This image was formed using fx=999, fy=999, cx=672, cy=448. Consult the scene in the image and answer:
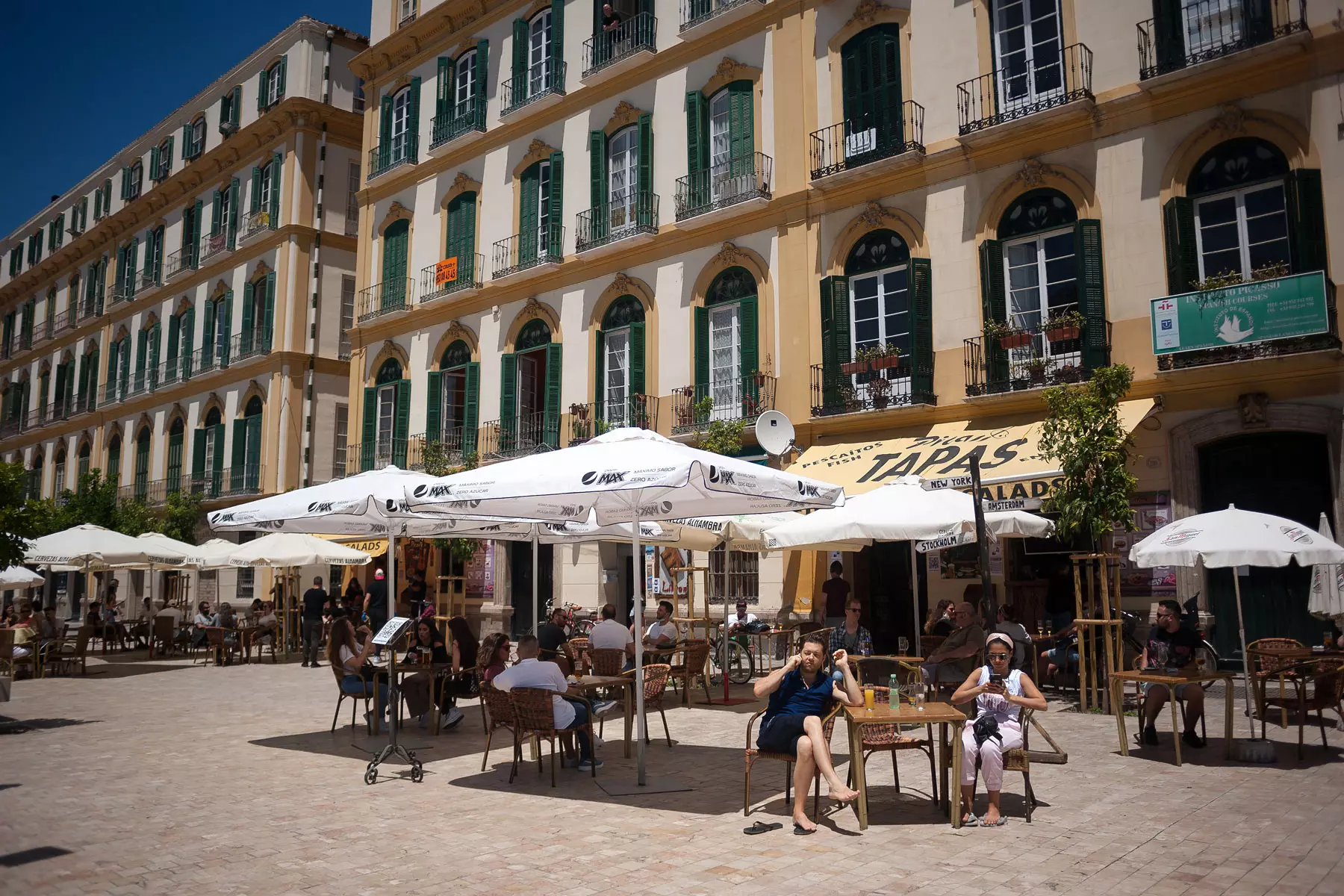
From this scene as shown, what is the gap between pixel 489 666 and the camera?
9.33 m

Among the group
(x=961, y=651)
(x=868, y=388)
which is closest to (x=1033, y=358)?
(x=868, y=388)

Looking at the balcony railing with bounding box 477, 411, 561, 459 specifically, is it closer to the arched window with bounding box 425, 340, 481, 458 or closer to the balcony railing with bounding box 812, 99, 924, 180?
the arched window with bounding box 425, 340, 481, 458

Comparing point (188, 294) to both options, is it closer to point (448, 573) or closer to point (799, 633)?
point (448, 573)

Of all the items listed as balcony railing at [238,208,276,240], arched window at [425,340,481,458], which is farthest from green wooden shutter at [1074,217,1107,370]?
balcony railing at [238,208,276,240]

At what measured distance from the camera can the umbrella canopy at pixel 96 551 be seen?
18.9m

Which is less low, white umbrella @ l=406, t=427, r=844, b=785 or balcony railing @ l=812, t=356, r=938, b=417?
balcony railing @ l=812, t=356, r=938, b=417

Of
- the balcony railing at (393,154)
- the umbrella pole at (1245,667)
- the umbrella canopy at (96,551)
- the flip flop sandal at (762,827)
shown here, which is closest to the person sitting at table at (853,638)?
the umbrella pole at (1245,667)

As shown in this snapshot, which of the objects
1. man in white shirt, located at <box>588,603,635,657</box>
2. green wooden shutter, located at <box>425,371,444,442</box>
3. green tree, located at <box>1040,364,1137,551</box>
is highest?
green wooden shutter, located at <box>425,371,444,442</box>

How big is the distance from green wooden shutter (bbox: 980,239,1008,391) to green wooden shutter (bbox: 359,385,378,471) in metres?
16.9

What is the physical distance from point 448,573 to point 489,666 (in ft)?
50.7

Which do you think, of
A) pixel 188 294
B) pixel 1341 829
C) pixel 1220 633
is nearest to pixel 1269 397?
pixel 1220 633

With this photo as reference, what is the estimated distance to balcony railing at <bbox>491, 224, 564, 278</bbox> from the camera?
73.0 ft

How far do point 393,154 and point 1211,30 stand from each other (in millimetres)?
20297

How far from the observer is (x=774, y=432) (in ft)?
56.1
